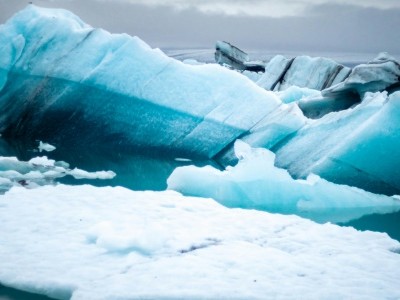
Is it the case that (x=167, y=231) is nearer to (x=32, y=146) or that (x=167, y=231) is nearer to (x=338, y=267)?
(x=338, y=267)

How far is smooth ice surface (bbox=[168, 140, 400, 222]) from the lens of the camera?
4.89 m

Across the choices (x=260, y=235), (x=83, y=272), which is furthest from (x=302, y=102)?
(x=83, y=272)

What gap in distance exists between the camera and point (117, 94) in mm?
7270

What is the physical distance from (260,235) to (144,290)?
4.21ft

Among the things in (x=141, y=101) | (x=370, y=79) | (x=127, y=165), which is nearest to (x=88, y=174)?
(x=127, y=165)

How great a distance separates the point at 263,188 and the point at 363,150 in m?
1.46

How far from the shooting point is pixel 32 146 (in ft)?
24.5

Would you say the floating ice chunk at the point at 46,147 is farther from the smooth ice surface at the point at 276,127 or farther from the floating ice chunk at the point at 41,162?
the smooth ice surface at the point at 276,127

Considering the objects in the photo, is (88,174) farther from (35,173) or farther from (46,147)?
(46,147)

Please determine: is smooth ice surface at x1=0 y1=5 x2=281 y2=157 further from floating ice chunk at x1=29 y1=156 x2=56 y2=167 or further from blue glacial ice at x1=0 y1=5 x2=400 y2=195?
floating ice chunk at x1=29 y1=156 x2=56 y2=167

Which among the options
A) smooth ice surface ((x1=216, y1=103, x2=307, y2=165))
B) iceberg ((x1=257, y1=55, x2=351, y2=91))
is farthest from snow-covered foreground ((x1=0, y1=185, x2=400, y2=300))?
iceberg ((x1=257, y1=55, x2=351, y2=91))

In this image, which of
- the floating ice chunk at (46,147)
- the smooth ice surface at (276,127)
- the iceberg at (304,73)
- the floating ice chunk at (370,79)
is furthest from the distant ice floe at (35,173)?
the iceberg at (304,73)

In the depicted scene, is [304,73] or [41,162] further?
[304,73]

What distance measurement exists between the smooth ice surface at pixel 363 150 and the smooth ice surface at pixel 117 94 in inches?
53.4
